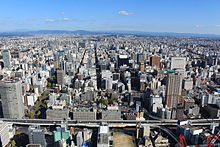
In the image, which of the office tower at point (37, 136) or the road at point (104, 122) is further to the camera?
the road at point (104, 122)

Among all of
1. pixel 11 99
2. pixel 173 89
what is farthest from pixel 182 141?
pixel 11 99

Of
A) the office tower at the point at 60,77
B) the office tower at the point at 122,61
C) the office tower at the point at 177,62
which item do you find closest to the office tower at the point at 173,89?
the office tower at the point at 60,77

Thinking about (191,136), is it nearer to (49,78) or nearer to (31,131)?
(31,131)

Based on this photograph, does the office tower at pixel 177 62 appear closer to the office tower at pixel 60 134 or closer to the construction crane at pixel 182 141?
the construction crane at pixel 182 141

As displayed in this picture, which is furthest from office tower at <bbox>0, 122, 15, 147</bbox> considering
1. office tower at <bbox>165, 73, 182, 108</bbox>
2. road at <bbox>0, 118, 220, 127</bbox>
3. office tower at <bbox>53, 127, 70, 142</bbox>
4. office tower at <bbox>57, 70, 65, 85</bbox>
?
office tower at <bbox>165, 73, 182, 108</bbox>

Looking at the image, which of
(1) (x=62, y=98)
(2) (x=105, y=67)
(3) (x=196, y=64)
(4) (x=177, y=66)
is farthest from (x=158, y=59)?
(1) (x=62, y=98)

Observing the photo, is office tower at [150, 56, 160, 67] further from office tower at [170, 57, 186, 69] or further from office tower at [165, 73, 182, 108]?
office tower at [165, 73, 182, 108]
